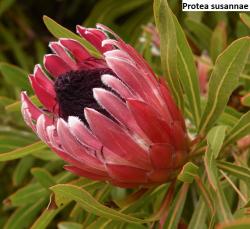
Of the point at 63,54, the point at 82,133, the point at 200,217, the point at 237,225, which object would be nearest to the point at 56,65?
the point at 63,54

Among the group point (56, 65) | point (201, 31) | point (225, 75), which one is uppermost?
point (201, 31)

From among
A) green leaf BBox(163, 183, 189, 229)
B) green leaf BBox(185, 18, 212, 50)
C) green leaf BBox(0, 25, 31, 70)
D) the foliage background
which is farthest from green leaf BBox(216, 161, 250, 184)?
green leaf BBox(0, 25, 31, 70)

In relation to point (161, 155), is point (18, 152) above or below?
below

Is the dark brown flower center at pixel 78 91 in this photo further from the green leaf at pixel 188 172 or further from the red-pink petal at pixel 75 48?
the green leaf at pixel 188 172

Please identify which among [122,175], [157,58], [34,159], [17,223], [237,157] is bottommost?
[17,223]

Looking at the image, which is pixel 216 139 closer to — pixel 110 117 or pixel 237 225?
pixel 110 117

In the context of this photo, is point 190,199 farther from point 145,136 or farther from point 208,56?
point 145,136

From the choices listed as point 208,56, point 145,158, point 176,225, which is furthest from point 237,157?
point 208,56
